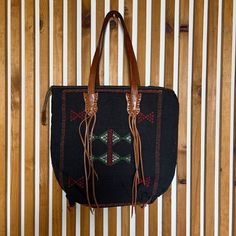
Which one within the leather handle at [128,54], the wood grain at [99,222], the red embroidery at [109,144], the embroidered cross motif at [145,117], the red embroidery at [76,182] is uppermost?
the leather handle at [128,54]

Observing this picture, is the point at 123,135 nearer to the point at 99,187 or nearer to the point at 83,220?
the point at 99,187

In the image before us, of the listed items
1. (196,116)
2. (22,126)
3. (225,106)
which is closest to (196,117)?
(196,116)

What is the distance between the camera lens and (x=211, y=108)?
1067mm

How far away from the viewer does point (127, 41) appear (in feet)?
3.40

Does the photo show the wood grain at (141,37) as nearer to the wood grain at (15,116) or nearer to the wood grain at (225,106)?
the wood grain at (225,106)

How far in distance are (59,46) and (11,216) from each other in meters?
0.73

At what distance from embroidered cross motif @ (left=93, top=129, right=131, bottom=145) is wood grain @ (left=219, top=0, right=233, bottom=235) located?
1.32 ft

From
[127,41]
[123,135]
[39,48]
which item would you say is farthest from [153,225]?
[39,48]

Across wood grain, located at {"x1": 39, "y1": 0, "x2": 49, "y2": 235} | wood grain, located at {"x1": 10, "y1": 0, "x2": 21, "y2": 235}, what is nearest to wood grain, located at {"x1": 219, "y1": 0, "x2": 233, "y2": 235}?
wood grain, located at {"x1": 39, "y1": 0, "x2": 49, "y2": 235}

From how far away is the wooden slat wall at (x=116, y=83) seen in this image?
41.6 inches

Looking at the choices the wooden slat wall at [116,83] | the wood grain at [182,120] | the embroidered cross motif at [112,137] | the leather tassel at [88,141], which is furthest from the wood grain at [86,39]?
the wood grain at [182,120]

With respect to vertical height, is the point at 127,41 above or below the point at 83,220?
above

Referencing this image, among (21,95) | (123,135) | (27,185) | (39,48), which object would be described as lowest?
(27,185)

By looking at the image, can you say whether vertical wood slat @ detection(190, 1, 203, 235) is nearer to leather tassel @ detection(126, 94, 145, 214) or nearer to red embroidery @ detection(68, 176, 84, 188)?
leather tassel @ detection(126, 94, 145, 214)
